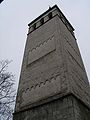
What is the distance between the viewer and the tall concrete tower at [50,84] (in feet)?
23.2

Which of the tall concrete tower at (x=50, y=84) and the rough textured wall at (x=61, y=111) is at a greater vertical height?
the tall concrete tower at (x=50, y=84)

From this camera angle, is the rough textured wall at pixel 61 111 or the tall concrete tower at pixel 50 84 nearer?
the rough textured wall at pixel 61 111

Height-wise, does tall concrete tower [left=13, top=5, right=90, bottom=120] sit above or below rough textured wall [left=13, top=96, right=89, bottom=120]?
above

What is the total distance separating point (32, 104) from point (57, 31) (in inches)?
219

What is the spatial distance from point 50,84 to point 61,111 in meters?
2.02

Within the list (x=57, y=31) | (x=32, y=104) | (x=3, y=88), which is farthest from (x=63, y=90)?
(x=57, y=31)

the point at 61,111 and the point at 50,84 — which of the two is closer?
the point at 61,111

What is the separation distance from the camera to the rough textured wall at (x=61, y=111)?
6.60 meters

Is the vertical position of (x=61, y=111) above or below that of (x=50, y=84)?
below

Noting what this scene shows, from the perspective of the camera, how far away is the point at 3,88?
1005 cm

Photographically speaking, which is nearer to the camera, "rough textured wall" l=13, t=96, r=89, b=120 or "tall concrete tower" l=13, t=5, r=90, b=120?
"rough textured wall" l=13, t=96, r=89, b=120

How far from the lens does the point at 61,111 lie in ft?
22.6

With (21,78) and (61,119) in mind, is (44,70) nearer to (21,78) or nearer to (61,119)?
(21,78)

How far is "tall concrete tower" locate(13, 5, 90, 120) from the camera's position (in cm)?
707
